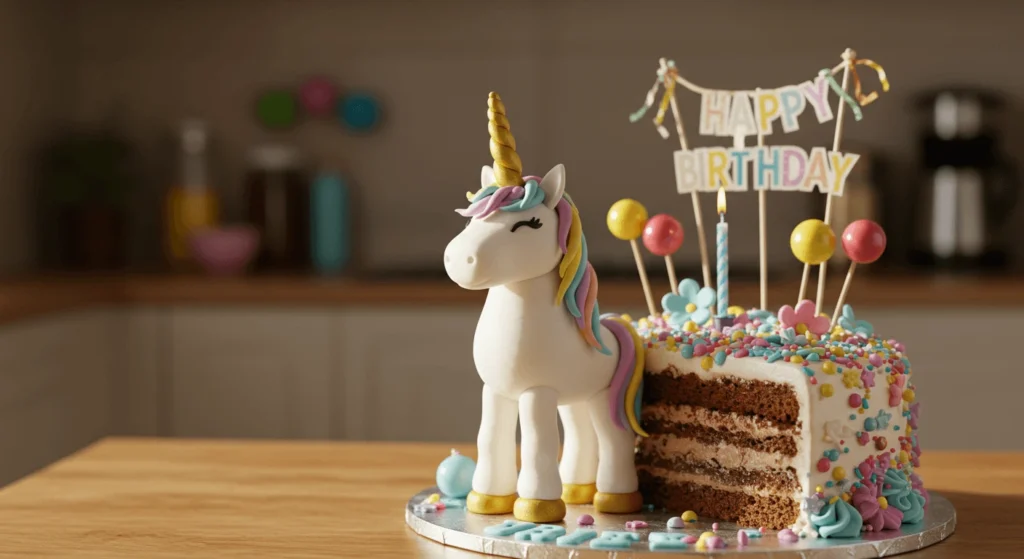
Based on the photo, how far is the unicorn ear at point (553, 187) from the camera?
1203mm

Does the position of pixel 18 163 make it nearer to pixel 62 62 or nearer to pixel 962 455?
pixel 62 62

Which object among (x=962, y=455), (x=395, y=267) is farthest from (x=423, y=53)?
(x=962, y=455)

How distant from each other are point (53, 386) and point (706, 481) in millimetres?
1825

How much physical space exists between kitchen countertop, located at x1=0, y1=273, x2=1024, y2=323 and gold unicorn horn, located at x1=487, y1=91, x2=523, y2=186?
62.5 inches

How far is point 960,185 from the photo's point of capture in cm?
314

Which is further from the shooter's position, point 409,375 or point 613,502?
point 409,375

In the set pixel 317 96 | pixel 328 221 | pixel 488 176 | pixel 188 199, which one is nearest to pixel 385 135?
pixel 317 96

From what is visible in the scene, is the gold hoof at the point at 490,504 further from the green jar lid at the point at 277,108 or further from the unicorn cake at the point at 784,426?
the green jar lid at the point at 277,108

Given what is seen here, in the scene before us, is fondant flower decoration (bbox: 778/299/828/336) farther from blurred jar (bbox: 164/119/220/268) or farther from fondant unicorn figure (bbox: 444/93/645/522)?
blurred jar (bbox: 164/119/220/268)

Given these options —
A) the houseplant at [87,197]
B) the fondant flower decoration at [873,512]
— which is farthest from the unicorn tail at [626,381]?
the houseplant at [87,197]

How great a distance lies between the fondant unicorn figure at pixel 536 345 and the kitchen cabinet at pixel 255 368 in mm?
1721

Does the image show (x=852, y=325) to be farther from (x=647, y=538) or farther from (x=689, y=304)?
(x=647, y=538)

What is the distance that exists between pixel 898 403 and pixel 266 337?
1.94m

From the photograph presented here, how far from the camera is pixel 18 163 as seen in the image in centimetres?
334
